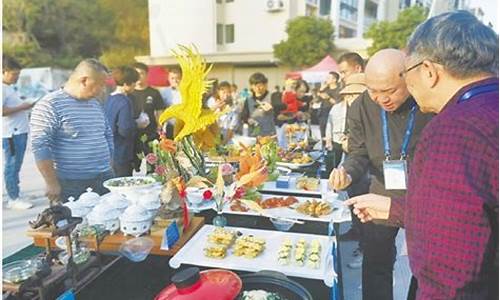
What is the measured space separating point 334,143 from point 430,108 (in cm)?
251

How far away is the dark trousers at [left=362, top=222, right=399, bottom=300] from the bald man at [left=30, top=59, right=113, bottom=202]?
1471 mm

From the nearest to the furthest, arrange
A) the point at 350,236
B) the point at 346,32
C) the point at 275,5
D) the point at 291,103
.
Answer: the point at 350,236 < the point at 291,103 < the point at 275,5 < the point at 346,32

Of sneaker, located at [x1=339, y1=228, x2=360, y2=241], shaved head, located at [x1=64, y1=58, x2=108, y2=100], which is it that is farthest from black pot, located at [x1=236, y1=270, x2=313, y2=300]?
sneaker, located at [x1=339, y1=228, x2=360, y2=241]

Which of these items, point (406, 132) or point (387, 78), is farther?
point (406, 132)

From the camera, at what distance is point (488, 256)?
24.4 inches

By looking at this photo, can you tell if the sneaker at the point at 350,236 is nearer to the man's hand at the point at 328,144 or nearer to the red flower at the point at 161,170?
the man's hand at the point at 328,144

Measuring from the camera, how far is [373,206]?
1.11 meters

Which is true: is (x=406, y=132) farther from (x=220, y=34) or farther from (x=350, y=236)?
(x=220, y=34)

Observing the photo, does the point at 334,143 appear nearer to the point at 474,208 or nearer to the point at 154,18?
the point at 154,18

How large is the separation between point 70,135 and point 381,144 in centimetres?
156

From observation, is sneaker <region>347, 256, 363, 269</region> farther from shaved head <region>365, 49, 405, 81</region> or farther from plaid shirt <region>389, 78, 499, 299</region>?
plaid shirt <region>389, 78, 499, 299</region>

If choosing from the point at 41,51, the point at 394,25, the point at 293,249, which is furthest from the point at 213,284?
the point at 41,51

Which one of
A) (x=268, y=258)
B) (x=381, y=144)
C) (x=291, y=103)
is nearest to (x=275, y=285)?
(x=268, y=258)

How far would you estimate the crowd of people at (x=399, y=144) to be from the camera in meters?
0.61
